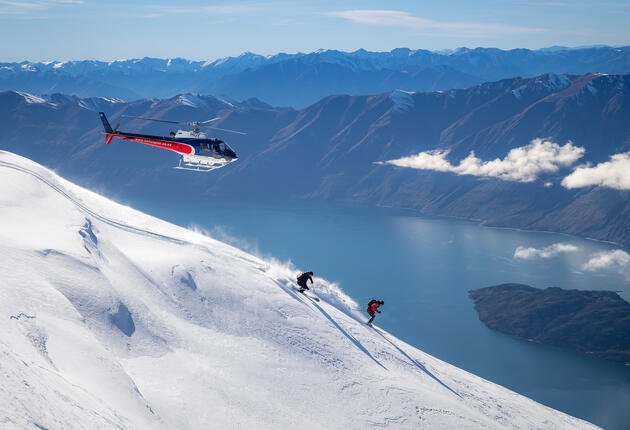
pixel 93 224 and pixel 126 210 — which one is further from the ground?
pixel 126 210

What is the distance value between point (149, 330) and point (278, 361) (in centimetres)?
941

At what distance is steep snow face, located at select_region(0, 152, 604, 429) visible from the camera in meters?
25.9

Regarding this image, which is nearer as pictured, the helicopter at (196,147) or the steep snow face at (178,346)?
the steep snow face at (178,346)

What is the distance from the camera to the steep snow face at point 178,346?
25922 millimetres

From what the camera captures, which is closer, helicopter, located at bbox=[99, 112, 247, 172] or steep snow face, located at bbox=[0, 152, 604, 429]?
steep snow face, located at bbox=[0, 152, 604, 429]

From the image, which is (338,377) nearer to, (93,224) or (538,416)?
(538,416)

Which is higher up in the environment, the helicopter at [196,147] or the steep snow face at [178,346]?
the helicopter at [196,147]

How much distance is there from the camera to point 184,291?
43594mm

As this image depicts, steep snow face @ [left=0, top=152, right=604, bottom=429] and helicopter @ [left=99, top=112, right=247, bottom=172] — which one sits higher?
helicopter @ [left=99, top=112, right=247, bottom=172]

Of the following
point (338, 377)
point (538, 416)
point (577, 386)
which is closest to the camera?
point (338, 377)

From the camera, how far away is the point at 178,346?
36.1m

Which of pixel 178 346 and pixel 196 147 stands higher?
pixel 196 147

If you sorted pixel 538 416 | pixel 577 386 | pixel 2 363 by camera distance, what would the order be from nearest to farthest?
pixel 2 363, pixel 538 416, pixel 577 386

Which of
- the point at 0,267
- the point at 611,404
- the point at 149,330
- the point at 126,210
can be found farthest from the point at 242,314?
the point at 611,404
